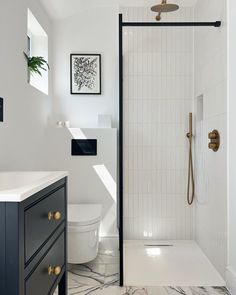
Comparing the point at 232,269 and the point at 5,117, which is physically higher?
the point at 5,117

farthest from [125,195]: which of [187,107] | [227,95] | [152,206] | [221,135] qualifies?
[227,95]

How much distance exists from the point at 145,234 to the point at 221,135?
1488mm

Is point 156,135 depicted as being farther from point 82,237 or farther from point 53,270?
point 53,270

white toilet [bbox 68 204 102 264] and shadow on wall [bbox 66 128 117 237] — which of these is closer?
white toilet [bbox 68 204 102 264]

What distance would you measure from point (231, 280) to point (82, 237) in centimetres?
112

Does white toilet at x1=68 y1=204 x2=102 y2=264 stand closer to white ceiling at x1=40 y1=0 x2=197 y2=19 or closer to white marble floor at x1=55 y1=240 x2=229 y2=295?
white marble floor at x1=55 y1=240 x2=229 y2=295

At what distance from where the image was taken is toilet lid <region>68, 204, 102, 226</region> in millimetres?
2566

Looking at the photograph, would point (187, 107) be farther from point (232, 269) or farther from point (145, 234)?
point (232, 269)

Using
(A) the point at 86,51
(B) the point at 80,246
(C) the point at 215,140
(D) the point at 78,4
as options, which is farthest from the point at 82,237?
(D) the point at 78,4

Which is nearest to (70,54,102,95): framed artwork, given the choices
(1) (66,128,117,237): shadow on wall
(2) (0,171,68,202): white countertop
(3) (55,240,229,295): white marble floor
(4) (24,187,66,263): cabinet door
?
(1) (66,128,117,237): shadow on wall

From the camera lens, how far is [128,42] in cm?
346

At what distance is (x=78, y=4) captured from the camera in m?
3.40

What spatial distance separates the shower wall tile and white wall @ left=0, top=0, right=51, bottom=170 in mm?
963

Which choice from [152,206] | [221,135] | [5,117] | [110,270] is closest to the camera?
[5,117]
